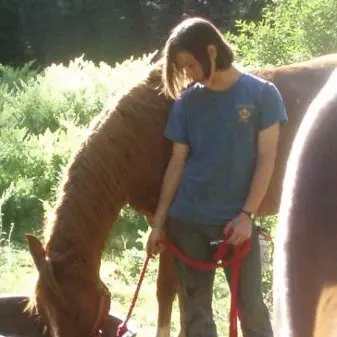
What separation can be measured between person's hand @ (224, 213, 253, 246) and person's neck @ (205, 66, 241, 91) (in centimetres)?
47

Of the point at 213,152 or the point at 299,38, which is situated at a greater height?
the point at 299,38

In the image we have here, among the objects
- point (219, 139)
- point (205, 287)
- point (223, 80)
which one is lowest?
point (205, 287)

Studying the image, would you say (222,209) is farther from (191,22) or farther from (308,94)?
(308,94)

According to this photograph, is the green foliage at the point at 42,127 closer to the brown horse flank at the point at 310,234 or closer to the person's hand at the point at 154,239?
the person's hand at the point at 154,239

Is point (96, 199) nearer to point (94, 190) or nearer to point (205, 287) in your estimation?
point (94, 190)

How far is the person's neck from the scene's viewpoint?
2779 millimetres

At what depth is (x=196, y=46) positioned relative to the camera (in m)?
2.67

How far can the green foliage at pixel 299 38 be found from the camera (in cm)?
605

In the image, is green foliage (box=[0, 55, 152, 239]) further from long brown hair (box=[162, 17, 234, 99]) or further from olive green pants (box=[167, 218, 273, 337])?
long brown hair (box=[162, 17, 234, 99])

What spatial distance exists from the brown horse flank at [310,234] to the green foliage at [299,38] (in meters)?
5.66

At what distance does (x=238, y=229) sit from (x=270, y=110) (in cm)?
44

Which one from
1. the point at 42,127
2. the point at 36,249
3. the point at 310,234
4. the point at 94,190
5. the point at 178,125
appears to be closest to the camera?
the point at 310,234

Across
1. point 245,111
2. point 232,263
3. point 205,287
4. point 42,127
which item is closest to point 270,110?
point 245,111

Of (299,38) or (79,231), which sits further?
(299,38)
